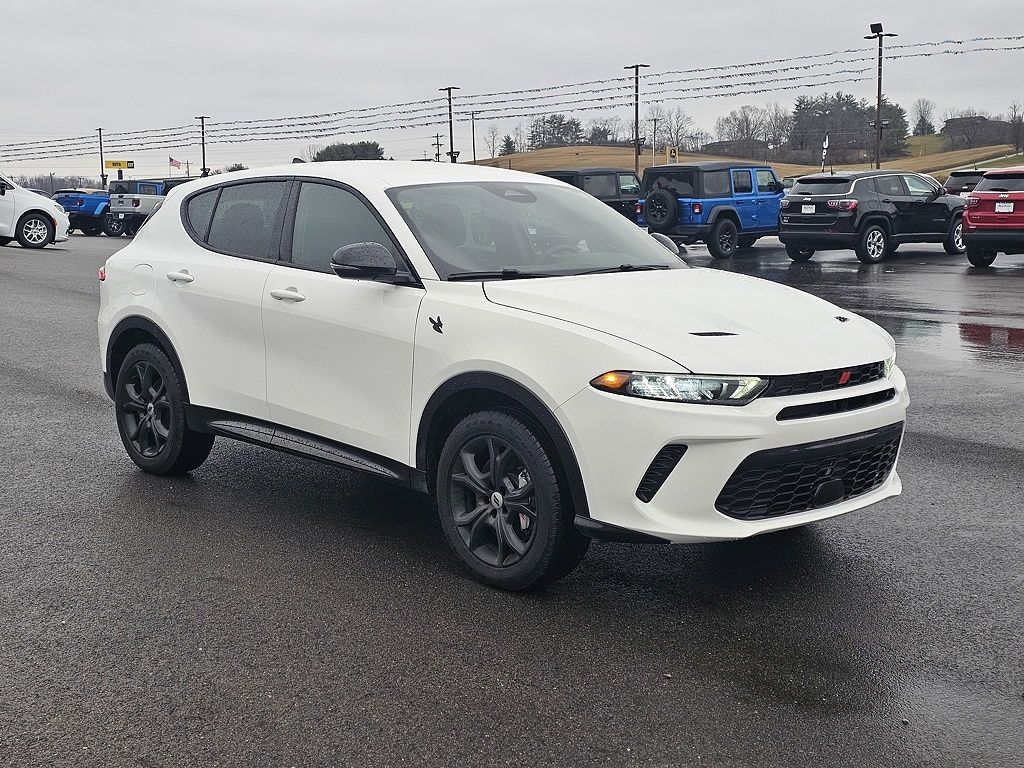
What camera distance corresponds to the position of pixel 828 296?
16.4 metres

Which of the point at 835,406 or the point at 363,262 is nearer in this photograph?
the point at 835,406

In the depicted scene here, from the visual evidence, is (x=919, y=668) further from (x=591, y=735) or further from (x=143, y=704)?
(x=143, y=704)

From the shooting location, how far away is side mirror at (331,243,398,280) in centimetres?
486

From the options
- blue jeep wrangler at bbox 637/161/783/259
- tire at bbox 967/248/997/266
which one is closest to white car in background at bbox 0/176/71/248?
blue jeep wrangler at bbox 637/161/783/259

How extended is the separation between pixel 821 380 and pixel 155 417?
3.71 metres

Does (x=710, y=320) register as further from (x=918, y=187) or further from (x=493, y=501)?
(x=918, y=187)

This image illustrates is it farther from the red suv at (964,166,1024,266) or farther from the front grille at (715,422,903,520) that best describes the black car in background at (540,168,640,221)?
the front grille at (715,422,903,520)

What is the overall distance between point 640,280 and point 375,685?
2109mm

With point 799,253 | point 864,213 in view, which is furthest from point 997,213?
point 799,253

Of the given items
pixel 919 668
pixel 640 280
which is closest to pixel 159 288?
pixel 640 280

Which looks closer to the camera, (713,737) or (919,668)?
(713,737)

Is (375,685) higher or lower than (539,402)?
lower

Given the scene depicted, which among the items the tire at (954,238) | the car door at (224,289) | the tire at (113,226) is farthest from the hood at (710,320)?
the tire at (113,226)

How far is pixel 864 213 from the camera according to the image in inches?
894
